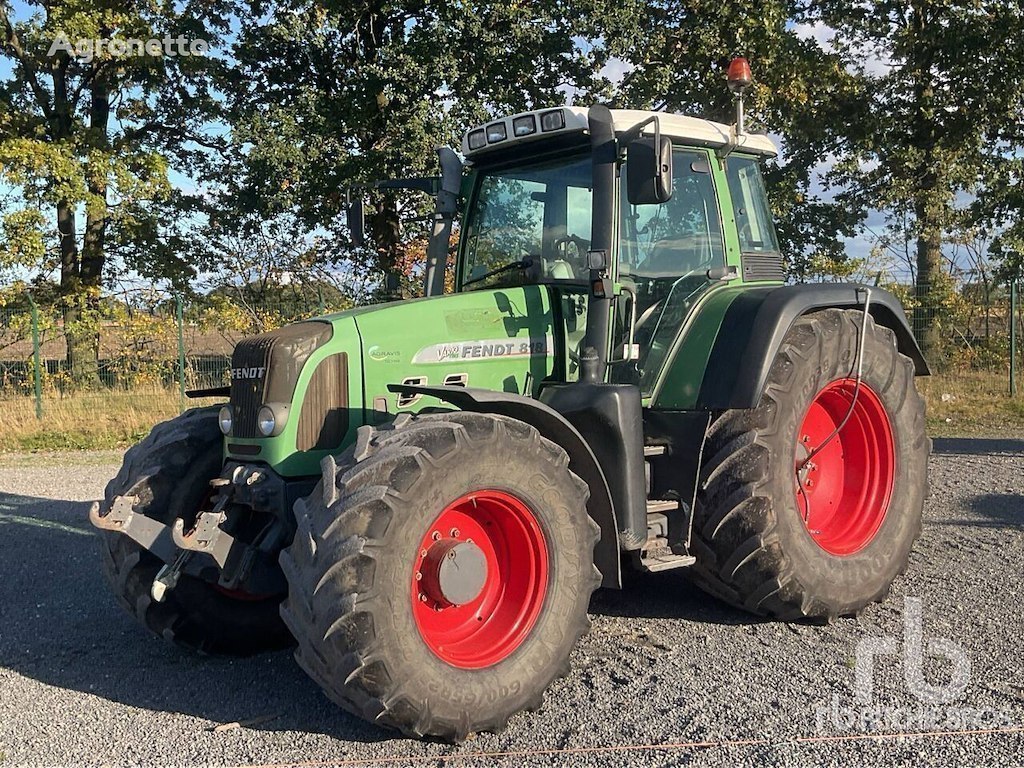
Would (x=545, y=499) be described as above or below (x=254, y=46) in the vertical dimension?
below

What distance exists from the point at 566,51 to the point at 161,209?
30.5 ft

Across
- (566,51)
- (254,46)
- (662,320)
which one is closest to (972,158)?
(566,51)

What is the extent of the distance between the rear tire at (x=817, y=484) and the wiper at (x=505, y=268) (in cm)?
128

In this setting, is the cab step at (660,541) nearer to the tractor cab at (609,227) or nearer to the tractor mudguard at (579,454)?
the tractor mudguard at (579,454)

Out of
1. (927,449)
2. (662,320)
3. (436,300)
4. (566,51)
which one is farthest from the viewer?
(566,51)

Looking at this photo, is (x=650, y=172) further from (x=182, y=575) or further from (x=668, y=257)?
(x=182, y=575)

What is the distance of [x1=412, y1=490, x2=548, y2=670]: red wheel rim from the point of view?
12.0ft

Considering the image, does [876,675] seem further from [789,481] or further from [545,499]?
[545,499]

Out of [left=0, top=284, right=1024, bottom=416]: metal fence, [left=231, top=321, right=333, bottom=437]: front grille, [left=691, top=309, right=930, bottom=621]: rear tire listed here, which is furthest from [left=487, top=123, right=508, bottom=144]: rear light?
[left=0, top=284, right=1024, bottom=416]: metal fence

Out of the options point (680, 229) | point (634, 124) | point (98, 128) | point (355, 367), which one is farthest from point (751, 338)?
point (98, 128)

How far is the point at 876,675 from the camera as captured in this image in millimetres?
3998

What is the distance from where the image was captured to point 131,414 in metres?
14.4

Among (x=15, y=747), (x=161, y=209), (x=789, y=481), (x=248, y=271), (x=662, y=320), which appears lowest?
(x=15, y=747)

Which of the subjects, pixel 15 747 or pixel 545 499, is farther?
pixel 545 499
